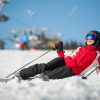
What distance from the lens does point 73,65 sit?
7.46 meters

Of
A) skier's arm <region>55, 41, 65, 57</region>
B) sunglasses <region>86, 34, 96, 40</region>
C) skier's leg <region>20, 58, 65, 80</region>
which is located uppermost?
sunglasses <region>86, 34, 96, 40</region>

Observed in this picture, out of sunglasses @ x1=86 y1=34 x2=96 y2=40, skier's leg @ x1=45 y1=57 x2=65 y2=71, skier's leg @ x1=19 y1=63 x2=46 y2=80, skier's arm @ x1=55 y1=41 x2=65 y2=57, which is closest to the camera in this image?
skier's leg @ x1=19 y1=63 x2=46 y2=80

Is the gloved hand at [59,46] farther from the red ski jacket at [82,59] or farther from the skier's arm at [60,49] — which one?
the red ski jacket at [82,59]

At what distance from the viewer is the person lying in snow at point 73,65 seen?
293 inches

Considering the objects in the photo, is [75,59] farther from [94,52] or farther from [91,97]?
[91,97]

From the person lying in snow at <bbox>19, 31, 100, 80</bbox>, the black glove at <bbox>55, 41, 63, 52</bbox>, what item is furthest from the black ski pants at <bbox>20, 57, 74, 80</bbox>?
the black glove at <bbox>55, 41, 63, 52</bbox>

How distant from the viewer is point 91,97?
181 inches

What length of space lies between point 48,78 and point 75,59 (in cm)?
81

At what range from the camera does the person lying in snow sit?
7.45m

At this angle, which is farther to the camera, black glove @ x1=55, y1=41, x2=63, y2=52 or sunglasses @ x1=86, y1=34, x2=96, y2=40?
black glove @ x1=55, y1=41, x2=63, y2=52

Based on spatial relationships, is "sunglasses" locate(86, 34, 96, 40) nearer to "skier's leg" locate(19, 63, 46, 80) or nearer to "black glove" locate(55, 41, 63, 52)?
"black glove" locate(55, 41, 63, 52)

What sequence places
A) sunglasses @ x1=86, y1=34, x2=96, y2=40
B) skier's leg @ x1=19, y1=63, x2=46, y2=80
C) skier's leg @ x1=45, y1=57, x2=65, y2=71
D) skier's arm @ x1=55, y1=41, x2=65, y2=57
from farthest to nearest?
skier's arm @ x1=55, y1=41, x2=65, y2=57 < sunglasses @ x1=86, y1=34, x2=96, y2=40 < skier's leg @ x1=45, y1=57, x2=65, y2=71 < skier's leg @ x1=19, y1=63, x2=46, y2=80

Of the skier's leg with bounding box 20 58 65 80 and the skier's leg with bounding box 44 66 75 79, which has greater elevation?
the skier's leg with bounding box 20 58 65 80

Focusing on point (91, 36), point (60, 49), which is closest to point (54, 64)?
point (60, 49)
